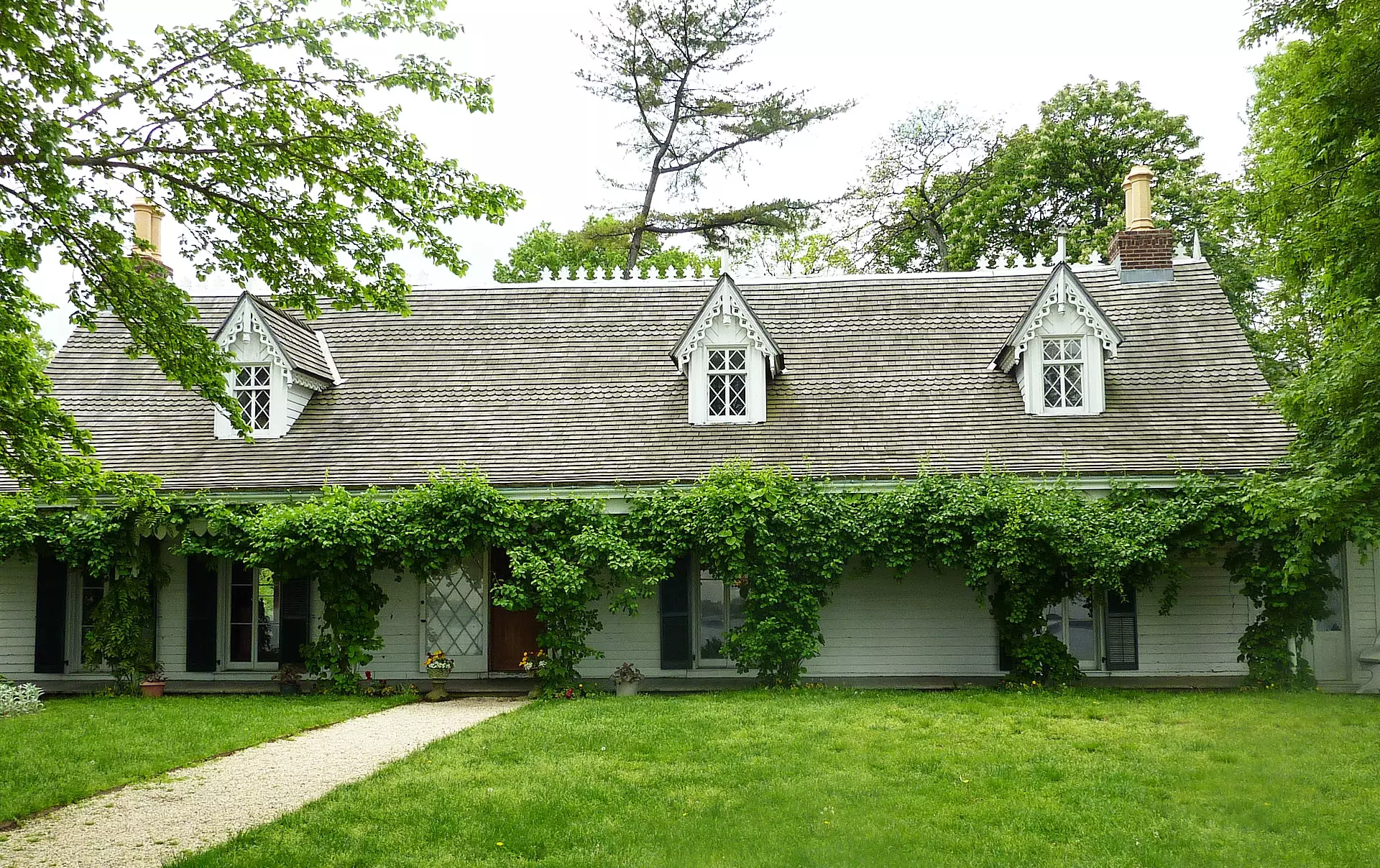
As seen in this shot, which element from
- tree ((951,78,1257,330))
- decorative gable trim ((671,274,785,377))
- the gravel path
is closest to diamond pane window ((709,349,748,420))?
decorative gable trim ((671,274,785,377))

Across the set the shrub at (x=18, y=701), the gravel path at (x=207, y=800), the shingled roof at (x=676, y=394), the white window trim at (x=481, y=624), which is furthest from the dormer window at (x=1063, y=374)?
the shrub at (x=18, y=701)

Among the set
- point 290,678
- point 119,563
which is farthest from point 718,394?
point 119,563

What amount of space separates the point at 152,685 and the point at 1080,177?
25.0m

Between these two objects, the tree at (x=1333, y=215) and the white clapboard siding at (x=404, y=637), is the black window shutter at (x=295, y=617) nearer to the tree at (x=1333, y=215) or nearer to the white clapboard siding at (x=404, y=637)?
the white clapboard siding at (x=404, y=637)

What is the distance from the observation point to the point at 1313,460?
10984 millimetres

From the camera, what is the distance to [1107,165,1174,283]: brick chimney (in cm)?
1822

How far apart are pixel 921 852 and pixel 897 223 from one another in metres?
26.3

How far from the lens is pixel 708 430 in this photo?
16.1m

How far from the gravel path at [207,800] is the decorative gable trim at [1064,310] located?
34.4 ft

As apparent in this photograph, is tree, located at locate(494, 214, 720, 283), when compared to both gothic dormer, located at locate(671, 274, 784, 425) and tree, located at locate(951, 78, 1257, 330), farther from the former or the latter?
gothic dormer, located at locate(671, 274, 784, 425)

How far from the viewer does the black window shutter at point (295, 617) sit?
1502cm

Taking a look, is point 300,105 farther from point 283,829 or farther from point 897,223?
point 897,223

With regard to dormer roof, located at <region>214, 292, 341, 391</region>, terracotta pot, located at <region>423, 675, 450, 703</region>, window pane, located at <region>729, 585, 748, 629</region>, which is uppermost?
dormer roof, located at <region>214, 292, 341, 391</region>

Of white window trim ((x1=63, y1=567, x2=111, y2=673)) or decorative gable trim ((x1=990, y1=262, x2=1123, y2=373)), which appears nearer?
white window trim ((x1=63, y1=567, x2=111, y2=673))
